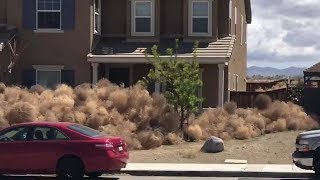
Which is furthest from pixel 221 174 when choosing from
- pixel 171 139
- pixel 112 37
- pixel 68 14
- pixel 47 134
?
pixel 112 37

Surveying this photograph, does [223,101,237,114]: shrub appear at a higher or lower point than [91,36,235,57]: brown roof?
lower

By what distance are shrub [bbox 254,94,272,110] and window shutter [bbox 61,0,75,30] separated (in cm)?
917

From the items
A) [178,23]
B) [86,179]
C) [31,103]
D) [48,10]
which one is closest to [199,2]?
[178,23]

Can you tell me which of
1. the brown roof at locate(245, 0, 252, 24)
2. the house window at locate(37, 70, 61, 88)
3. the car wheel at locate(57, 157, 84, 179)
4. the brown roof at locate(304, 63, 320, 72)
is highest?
the brown roof at locate(245, 0, 252, 24)

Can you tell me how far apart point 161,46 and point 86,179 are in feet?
48.0

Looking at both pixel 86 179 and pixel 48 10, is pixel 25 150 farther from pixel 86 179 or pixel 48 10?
pixel 48 10

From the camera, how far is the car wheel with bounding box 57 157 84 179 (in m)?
15.8

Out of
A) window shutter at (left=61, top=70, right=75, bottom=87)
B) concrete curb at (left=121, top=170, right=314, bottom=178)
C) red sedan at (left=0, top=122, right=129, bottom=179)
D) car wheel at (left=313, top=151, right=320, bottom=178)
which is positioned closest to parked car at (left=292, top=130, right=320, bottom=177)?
car wheel at (left=313, top=151, right=320, bottom=178)

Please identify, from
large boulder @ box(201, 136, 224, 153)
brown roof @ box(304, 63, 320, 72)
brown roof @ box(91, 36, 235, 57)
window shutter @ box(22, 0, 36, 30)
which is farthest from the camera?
brown roof @ box(304, 63, 320, 72)

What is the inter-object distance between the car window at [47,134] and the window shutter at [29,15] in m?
14.7

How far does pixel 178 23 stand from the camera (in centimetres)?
3138

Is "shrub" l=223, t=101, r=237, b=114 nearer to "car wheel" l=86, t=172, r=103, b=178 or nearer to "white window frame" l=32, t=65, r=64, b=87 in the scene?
"white window frame" l=32, t=65, r=64, b=87

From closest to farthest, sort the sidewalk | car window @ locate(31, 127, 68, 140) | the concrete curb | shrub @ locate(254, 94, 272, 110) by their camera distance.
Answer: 1. car window @ locate(31, 127, 68, 140)
2. the concrete curb
3. the sidewalk
4. shrub @ locate(254, 94, 272, 110)

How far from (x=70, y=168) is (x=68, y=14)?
15414mm
